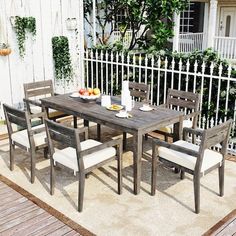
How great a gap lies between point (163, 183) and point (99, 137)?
167 cm

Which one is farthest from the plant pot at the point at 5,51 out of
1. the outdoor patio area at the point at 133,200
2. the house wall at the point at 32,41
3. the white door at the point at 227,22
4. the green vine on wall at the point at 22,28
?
the white door at the point at 227,22

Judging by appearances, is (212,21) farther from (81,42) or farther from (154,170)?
(154,170)

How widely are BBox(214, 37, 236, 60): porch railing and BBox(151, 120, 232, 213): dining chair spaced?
10439mm

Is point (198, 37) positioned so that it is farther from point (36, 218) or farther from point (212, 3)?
point (36, 218)

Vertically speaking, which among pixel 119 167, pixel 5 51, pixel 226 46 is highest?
pixel 5 51

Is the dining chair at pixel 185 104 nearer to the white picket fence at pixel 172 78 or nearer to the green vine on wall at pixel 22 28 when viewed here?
the white picket fence at pixel 172 78

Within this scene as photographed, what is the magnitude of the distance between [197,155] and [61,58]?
468 cm

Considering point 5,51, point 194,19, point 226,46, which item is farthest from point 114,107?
point 194,19

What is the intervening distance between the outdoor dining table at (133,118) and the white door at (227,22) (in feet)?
39.0

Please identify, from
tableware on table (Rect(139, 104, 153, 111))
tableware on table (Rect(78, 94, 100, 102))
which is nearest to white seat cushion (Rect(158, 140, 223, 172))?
tableware on table (Rect(139, 104, 153, 111))

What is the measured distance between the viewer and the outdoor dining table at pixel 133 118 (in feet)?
12.7

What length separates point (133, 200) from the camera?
154 inches

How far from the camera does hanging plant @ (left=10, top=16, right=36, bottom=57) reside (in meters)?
6.49

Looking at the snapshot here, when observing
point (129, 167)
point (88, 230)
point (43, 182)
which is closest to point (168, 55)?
point (129, 167)
